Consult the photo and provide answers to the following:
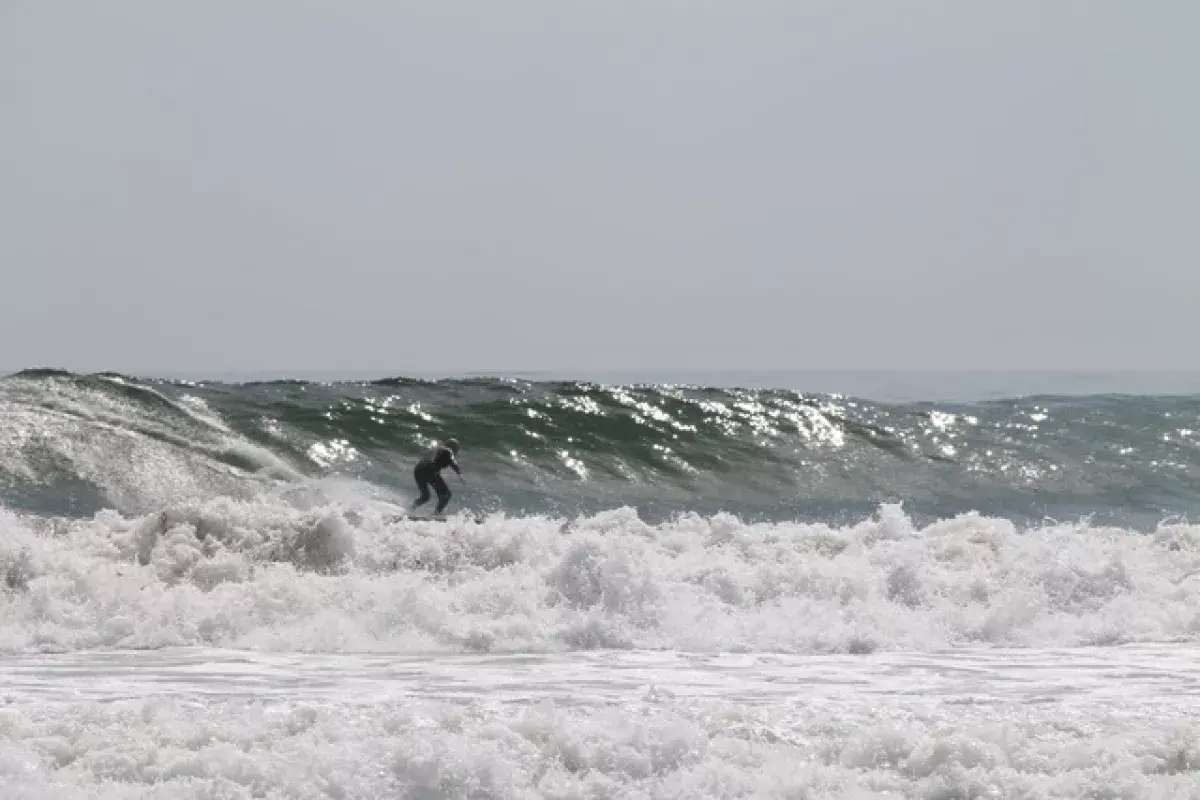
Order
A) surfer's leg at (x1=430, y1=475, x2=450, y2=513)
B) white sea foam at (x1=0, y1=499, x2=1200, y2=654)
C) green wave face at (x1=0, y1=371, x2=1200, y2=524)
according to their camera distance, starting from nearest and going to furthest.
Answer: white sea foam at (x1=0, y1=499, x2=1200, y2=654), surfer's leg at (x1=430, y1=475, x2=450, y2=513), green wave face at (x1=0, y1=371, x2=1200, y2=524)

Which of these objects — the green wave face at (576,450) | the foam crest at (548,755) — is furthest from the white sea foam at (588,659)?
the green wave face at (576,450)

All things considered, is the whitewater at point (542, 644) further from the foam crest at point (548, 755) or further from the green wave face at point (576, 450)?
the green wave face at point (576, 450)

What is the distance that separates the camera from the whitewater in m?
6.33

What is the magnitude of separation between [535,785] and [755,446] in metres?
19.0

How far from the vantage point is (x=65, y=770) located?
6109 millimetres

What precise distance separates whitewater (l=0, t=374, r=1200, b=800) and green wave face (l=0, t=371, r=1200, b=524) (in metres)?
0.16

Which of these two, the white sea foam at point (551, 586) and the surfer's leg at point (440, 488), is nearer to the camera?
the white sea foam at point (551, 586)

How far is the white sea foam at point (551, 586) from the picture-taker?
10562 mm

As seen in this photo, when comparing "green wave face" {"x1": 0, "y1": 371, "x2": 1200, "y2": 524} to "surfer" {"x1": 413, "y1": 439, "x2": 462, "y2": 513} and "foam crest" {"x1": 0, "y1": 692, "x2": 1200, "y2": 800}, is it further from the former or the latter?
"foam crest" {"x1": 0, "y1": 692, "x2": 1200, "y2": 800}

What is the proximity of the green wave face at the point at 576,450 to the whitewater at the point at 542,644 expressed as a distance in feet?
0.54

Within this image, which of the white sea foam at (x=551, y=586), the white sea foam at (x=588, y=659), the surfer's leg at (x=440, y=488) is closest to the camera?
the white sea foam at (x=588, y=659)

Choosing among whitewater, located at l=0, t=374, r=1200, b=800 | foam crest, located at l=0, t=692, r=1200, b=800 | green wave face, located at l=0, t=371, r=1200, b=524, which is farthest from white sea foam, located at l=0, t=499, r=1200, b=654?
green wave face, located at l=0, t=371, r=1200, b=524

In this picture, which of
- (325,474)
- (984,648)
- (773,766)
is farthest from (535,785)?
(325,474)

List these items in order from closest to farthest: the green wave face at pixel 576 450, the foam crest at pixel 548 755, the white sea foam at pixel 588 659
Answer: the foam crest at pixel 548 755
the white sea foam at pixel 588 659
the green wave face at pixel 576 450
